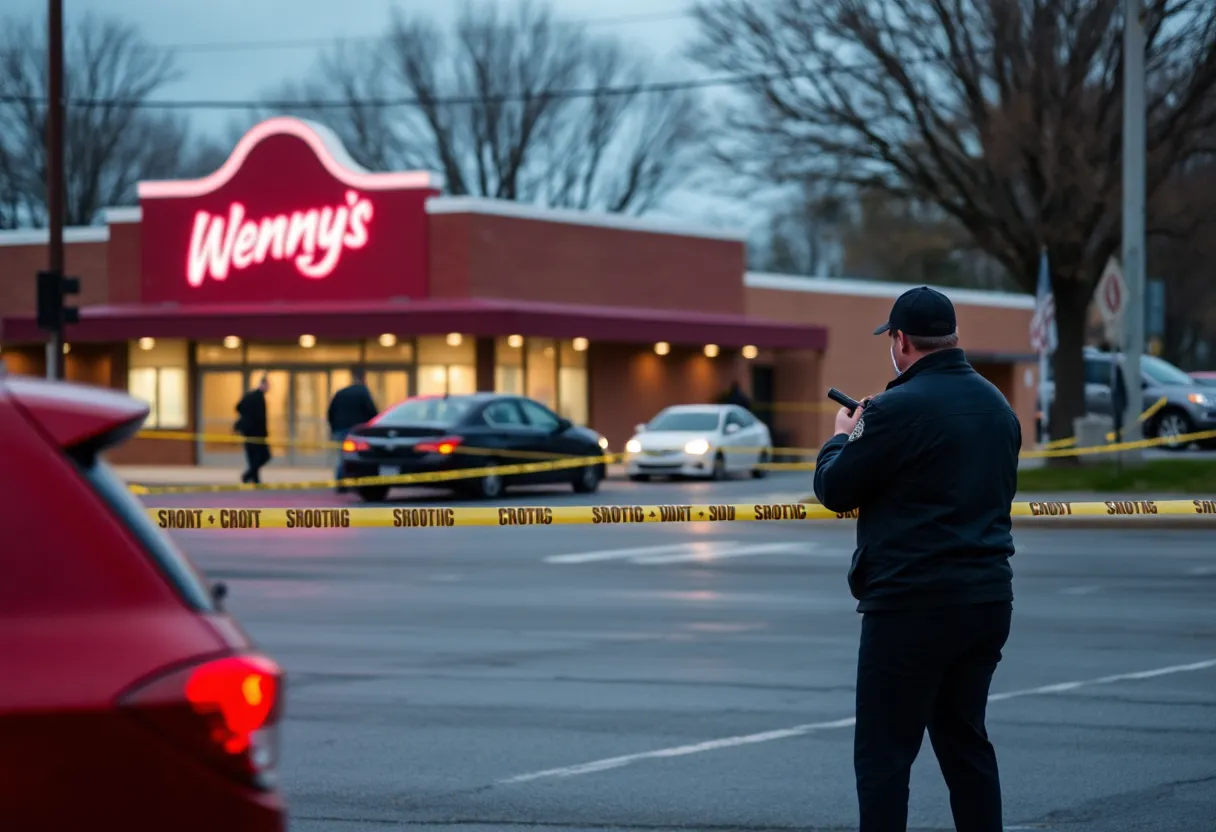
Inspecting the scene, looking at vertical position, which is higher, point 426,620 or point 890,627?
point 890,627

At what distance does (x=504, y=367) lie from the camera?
38875 mm

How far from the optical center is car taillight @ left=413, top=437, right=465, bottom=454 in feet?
89.0

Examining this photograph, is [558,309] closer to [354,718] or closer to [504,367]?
[504,367]

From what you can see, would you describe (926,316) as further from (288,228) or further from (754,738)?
(288,228)

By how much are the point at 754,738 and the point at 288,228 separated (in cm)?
3185

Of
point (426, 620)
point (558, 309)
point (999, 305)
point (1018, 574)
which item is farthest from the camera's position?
point (999, 305)

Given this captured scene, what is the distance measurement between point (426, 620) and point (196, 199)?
94.3 ft

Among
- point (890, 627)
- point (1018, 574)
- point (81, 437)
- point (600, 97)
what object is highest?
point (600, 97)

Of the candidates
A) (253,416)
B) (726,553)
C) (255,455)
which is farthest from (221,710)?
(253,416)

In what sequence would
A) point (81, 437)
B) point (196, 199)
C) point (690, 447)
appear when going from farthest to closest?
1. point (196, 199)
2. point (690, 447)
3. point (81, 437)

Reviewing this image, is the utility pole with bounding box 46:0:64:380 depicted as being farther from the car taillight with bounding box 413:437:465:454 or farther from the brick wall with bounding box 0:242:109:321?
the brick wall with bounding box 0:242:109:321

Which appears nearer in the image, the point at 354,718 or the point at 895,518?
the point at 895,518

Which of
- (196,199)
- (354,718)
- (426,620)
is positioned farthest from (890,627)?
(196,199)

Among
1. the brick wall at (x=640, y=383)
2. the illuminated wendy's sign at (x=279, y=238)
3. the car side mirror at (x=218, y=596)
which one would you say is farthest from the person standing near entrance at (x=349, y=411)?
the car side mirror at (x=218, y=596)
